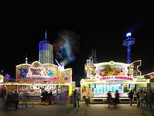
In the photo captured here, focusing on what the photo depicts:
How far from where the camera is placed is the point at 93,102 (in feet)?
96.1

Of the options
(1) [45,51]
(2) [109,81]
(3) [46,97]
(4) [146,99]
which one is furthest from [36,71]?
(1) [45,51]

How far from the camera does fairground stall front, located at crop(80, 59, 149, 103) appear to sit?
29.5 m

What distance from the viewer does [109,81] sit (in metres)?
29.7

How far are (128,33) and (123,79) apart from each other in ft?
88.3

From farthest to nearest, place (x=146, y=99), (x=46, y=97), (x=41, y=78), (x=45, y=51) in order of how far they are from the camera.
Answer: (x=45, y=51) < (x=41, y=78) < (x=46, y=97) < (x=146, y=99)

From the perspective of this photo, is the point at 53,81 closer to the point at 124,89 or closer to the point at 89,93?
the point at 89,93

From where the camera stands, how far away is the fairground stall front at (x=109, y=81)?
29.5 m

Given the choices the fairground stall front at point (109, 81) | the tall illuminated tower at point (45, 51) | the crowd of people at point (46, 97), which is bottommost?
the crowd of people at point (46, 97)

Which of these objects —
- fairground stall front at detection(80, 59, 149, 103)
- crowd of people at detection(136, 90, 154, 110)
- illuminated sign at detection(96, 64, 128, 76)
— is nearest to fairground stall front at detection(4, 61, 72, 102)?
fairground stall front at detection(80, 59, 149, 103)

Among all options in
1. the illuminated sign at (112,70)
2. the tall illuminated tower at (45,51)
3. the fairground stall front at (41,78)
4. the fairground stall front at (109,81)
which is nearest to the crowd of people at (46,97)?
the fairground stall front at (41,78)

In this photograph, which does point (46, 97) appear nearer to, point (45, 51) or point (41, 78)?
point (41, 78)

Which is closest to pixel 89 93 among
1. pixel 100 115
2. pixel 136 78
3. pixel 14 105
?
pixel 136 78

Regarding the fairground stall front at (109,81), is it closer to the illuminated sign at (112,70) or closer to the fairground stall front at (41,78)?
the illuminated sign at (112,70)

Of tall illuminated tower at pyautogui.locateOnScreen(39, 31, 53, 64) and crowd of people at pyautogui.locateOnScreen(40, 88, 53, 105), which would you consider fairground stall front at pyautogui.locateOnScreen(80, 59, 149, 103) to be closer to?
crowd of people at pyautogui.locateOnScreen(40, 88, 53, 105)
